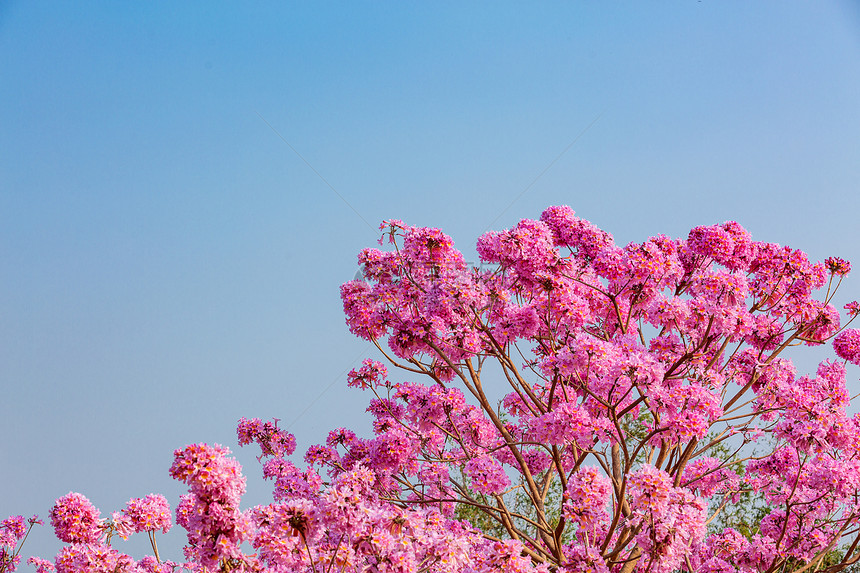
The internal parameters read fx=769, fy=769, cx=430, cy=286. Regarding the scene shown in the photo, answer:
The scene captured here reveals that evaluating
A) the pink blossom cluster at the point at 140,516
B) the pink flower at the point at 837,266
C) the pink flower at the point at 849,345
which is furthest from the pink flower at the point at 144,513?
the pink flower at the point at 849,345

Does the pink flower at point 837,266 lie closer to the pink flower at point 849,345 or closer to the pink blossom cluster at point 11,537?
the pink flower at point 849,345

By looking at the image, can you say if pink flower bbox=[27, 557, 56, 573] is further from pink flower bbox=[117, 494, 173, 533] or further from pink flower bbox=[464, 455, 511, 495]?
pink flower bbox=[464, 455, 511, 495]

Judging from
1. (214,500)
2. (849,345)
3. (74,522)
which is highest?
(849,345)

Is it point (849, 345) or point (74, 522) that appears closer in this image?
point (74, 522)

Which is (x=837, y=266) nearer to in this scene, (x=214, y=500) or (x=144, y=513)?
(x=214, y=500)

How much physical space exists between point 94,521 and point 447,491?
409cm

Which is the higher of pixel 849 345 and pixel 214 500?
pixel 849 345

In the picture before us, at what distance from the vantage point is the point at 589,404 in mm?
8320

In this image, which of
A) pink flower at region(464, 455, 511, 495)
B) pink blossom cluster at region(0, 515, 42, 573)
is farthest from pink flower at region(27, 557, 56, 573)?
pink flower at region(464, 455, 511, 495)

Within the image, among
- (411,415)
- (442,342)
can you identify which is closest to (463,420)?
(411,415)

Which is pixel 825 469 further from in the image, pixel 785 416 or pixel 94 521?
pixel 94 521

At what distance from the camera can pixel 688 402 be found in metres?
7.32

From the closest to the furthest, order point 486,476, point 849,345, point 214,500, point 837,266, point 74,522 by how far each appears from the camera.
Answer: point 214,500
point 74,522
point 486,476
point 837,266
point 849,345

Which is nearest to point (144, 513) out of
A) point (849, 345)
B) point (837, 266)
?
point (837, 266)
